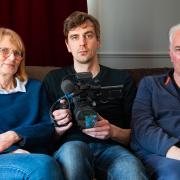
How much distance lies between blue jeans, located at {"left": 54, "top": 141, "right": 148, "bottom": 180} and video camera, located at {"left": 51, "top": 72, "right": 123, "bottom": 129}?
14cm

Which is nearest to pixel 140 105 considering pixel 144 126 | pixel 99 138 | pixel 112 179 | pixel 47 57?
pixel 144 126

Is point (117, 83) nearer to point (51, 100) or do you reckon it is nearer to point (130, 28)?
point (51, 100)

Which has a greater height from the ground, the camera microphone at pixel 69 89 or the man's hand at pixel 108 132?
the camera microphone at pixel 69 89

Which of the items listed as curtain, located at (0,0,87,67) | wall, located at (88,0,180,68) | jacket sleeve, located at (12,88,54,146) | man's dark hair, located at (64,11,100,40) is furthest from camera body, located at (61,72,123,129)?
wall, located at (88,0,180,68)

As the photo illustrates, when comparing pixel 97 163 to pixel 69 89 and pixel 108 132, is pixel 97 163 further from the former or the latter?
pixel 69 89

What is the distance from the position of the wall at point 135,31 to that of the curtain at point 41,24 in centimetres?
30

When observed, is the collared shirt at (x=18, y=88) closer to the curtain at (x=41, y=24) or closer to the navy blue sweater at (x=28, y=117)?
the navy blue sweater at (x=28, y=117)

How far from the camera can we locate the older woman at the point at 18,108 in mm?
1555

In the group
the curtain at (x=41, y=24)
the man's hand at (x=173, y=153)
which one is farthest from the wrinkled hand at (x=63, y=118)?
the curtain at (x=41, y=24)

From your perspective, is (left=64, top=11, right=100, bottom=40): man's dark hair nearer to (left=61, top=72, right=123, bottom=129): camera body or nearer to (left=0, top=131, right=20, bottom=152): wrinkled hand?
(left=61, top=72, right=123, bottom=129): camera body

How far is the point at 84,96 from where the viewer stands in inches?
56.2

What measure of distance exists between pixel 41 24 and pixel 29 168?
4.23 feet

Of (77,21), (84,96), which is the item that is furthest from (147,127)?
(77,21)

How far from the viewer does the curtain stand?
228 centimetres
